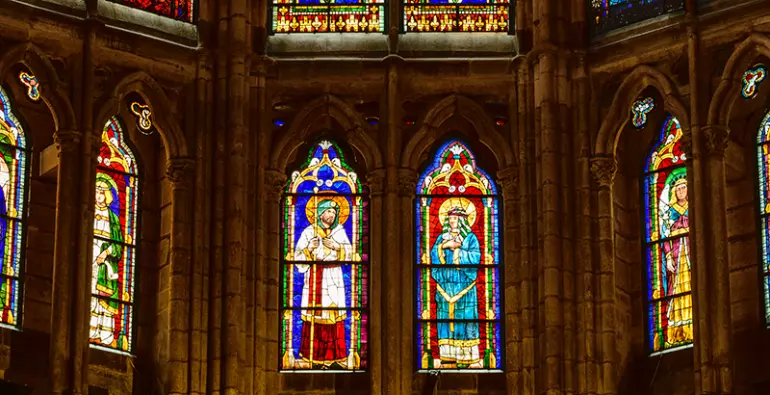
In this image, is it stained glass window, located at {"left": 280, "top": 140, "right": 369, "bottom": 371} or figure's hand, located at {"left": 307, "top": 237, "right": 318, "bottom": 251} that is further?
figure's hand, located at {"left": 307, "top": 237, "right": 318, "bottom": 251}

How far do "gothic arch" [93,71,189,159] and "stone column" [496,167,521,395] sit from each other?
3799 mm

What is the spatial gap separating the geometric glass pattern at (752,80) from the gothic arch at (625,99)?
32.0 inches

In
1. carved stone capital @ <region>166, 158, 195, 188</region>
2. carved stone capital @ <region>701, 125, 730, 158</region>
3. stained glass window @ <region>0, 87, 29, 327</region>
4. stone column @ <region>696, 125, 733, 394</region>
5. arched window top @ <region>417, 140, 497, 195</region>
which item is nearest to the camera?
stone column @ <region>696, 125, 733, 394</region>

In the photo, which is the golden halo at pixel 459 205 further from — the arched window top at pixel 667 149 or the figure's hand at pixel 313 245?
the arched window top at pixel 667 149

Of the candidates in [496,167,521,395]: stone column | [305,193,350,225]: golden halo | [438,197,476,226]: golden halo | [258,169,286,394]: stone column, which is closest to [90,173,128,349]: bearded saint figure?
[258,169,286,394]: stone column

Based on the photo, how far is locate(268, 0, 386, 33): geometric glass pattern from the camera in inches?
1192

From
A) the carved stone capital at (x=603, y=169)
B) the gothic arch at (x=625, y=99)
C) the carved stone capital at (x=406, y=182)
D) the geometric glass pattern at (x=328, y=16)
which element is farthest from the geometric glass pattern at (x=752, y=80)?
the geometric glass pattern at (x=328, y=16)

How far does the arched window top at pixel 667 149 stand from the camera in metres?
29.3

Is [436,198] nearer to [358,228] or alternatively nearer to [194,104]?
[358,228]

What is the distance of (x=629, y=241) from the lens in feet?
96.0

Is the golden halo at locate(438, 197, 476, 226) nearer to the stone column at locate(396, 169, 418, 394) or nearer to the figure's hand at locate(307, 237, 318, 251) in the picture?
the stone column at locate(396, 169, 418, 394)

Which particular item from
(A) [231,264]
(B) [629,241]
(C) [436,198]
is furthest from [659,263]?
(A) [231,264]

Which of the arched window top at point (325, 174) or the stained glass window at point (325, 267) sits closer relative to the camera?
the stained glass window at point (325, 267)

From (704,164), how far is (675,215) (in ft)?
3.73
